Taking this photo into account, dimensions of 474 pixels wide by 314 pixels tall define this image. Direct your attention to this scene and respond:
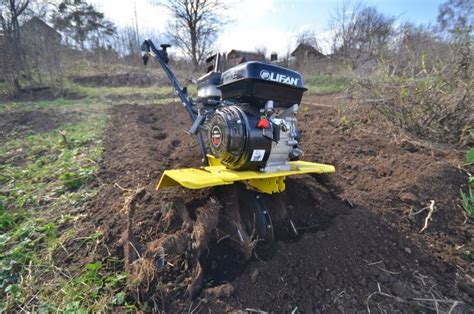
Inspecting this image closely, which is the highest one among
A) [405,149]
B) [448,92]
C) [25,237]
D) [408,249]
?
[448,92]

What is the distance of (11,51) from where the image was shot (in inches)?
490

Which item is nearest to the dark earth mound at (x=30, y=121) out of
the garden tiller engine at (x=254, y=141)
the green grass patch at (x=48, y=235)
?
the green grass patch at (x=48, y=235)

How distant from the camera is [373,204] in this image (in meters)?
2.53

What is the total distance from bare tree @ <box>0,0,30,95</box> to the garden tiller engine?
→ 1441cm

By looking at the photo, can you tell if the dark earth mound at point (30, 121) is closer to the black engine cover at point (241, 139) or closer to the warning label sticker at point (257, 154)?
the black engine cover at point (241, 139)

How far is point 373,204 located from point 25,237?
10.4ft

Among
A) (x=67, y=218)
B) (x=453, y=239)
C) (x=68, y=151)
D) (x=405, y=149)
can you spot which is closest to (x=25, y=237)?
(x=67, y=218)

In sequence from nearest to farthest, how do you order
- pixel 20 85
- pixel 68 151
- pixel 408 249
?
pixel 408 249 → pixel 68 151 → pixel 20 85

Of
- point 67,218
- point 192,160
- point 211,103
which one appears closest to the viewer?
point 67,218

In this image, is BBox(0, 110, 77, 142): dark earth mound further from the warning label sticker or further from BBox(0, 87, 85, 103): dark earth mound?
the warning label sticker

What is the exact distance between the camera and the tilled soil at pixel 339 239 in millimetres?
1661

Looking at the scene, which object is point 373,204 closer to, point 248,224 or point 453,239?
point 453,239

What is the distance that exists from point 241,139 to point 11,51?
51.7 ft

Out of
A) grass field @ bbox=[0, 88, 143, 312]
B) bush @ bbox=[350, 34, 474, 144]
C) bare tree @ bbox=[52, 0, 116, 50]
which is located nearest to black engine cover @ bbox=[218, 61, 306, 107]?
grass field @ bbox=[0, 88, 143, 312]
